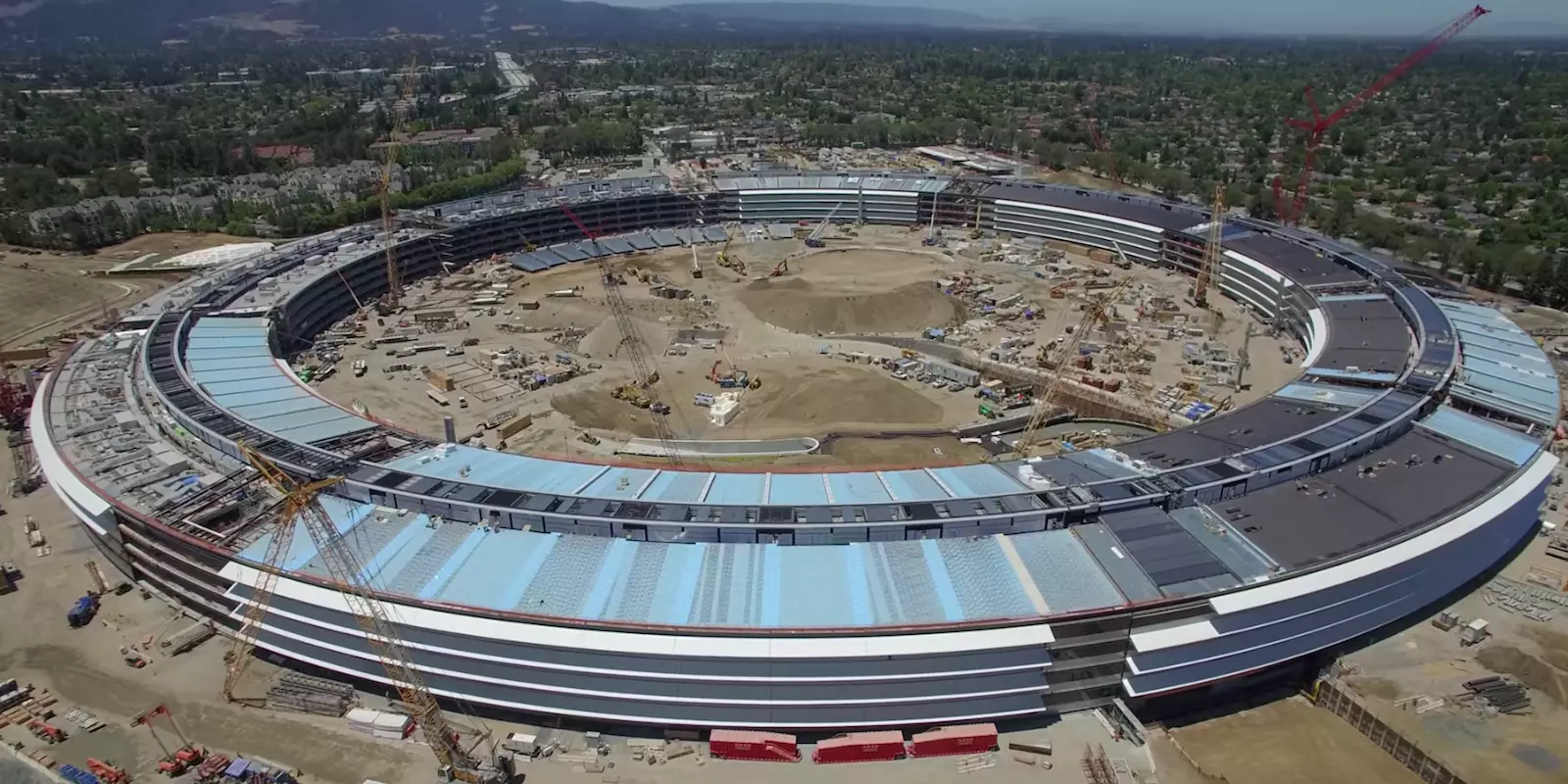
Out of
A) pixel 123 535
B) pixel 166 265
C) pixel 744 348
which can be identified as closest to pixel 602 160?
pixel 166 265

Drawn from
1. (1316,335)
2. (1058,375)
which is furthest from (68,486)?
(1316,335)

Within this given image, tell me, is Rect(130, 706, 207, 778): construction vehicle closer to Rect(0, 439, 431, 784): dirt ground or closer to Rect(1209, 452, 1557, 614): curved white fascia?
Rect(0, 439, 431, 784): dirt ground

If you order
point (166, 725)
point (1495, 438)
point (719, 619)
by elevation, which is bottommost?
point (166, 725)

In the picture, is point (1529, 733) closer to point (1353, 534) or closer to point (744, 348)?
point (1353, 534)

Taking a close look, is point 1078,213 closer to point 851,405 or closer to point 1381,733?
point 851,405

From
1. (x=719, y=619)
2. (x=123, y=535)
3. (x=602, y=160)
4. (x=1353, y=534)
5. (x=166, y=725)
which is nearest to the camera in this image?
(x=719, y=619)

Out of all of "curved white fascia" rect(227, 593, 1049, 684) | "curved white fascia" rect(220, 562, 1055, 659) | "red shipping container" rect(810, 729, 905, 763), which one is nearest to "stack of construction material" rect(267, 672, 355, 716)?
"curved white fascia" rect(227, 593, 1049, 684)

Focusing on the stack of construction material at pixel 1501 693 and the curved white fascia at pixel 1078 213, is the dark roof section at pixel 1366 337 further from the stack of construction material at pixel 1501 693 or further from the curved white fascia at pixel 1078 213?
the curved white fascia at pixel 1078 213
